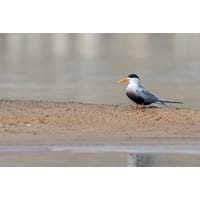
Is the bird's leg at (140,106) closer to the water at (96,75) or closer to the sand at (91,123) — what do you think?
the sand at (91,123)

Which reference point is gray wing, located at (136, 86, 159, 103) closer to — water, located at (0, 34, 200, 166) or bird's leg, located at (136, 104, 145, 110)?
bird's leg, located at (136, 104, 145, 110)

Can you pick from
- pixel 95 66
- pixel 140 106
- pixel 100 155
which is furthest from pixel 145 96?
pixel 95 66

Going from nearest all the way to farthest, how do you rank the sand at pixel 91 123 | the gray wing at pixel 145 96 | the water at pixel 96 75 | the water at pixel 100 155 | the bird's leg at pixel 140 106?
the water at pixel 100 155, the water at pixel 96 75, the sand at pixel 91 123, the gray wing at pixel 145 96, the bird's leg at pixel 140 106

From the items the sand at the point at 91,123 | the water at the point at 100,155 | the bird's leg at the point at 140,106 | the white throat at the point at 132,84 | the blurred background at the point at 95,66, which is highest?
the blurred background at the point at 95,66

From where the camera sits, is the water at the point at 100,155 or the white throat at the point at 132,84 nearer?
the water at the point at 100,155

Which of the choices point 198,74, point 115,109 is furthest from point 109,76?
point 115,109

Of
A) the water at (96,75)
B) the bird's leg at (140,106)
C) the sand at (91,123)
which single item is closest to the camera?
the water at (96,75)

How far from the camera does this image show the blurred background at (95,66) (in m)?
17.6

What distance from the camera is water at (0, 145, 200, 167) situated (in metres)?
11.0

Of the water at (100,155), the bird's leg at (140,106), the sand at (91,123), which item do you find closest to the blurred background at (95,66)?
the bird's leg at (140,106)

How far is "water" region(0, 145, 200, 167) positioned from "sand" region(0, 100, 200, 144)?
368 millimetres

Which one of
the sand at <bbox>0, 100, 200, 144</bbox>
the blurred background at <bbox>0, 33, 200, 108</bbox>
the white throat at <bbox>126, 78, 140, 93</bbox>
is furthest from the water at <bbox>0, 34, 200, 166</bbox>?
the white throat at <bbox>126, 78, 140, 93</bbox>

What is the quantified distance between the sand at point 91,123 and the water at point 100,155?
0.37 metres

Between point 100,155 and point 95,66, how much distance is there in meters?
12.1
